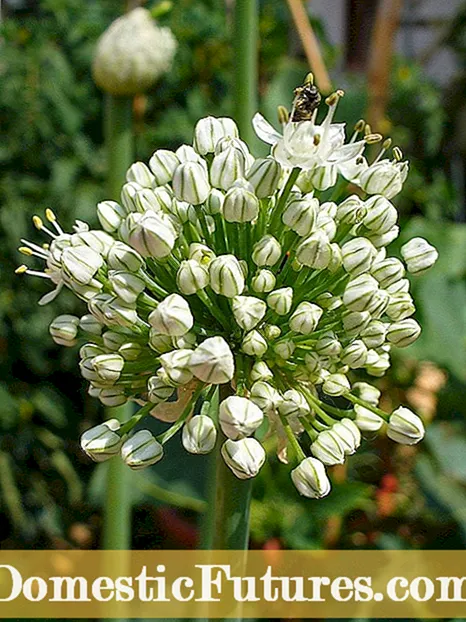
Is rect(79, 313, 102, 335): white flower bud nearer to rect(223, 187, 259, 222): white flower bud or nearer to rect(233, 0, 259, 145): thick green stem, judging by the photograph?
rect(223, 187, 259, 222): white flower bud

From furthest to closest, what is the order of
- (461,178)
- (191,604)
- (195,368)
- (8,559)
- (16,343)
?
1. (461,178)
2. (16,343)
3. (8,559)
4. (191,604)
5. (195,368)

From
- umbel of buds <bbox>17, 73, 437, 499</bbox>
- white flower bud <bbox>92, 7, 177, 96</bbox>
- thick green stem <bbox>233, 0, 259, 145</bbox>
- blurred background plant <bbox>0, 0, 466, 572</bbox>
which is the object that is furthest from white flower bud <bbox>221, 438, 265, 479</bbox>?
blurred background plant <bbox>0, 0, 466, 572</bbox>

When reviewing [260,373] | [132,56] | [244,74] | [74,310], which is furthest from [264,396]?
[74,310]

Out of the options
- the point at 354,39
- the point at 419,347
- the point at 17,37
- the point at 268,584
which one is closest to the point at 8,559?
the point at 268,584

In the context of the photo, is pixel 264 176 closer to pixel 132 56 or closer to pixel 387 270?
pixel 387 270

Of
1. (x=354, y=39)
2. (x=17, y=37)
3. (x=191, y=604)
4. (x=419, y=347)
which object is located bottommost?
(x=191, y=604)

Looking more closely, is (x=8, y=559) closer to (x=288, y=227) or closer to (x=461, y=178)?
(x=288, y=227)

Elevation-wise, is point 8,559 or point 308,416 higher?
point 308,416

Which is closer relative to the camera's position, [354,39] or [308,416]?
[308,416]

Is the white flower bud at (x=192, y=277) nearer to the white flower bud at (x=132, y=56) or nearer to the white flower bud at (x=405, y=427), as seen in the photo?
the white flower bud at (x=405, y=427)
